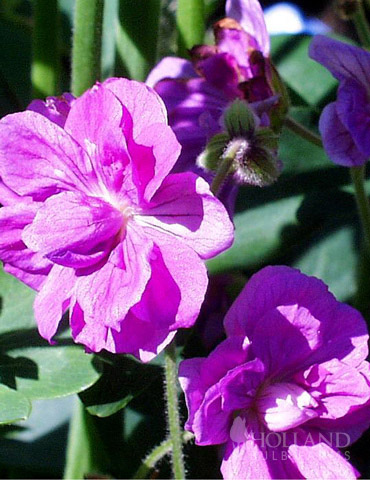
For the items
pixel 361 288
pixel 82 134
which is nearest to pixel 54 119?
pixel 82 134

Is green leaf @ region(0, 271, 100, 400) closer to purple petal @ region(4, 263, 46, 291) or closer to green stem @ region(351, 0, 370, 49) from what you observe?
purple petal @ region(4, 263, 46, 291)

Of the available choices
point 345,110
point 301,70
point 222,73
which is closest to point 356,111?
point 345,110

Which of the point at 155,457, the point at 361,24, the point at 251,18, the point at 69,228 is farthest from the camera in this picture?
the point at 361,24

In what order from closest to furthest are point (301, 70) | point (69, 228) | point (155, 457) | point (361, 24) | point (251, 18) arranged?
point (69, 228) < point (155, 457) < point (251, 18) < point (361, 24) < point (301, 70)

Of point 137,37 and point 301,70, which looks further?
point 301,70

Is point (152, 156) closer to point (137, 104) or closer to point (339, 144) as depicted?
point (137, 104)

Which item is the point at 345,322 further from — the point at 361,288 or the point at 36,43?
the point at 36,43

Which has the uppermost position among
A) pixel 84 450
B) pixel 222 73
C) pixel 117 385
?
pixel 222 73

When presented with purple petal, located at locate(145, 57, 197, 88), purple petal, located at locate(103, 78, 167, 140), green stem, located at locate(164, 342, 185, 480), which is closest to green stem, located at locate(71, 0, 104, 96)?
purple petal, located at locate(145, 57, 197, 88)
